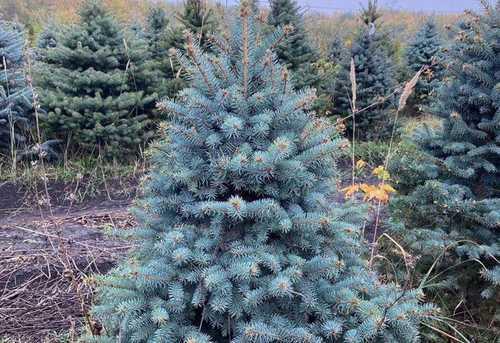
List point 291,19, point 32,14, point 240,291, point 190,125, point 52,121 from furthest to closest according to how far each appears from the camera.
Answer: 1. point 32,14
2. point 291,19
3. point 52,121
4. point 190,125
5. point 240,291

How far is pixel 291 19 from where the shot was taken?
265 inches

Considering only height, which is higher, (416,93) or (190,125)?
(190,125)

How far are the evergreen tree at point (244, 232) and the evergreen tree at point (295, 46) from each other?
4818 millimetres

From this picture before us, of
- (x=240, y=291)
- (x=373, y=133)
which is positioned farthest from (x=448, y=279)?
(x=373, y=133)

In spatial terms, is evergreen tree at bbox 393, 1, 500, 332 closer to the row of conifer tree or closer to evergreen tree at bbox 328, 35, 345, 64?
the row of conifer tree

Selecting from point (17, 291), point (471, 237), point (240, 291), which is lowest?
point (17, 291)

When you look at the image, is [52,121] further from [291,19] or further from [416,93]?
[416,93]

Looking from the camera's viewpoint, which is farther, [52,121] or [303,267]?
[52,121]

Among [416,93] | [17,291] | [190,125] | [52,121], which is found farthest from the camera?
[416,93]

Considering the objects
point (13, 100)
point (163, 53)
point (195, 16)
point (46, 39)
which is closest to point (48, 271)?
point (13, 100)

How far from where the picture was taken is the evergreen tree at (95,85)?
516 centimetres

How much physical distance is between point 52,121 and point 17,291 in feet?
8.11

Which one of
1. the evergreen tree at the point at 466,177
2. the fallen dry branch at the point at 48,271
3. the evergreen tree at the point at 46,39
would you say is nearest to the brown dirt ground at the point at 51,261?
the fallen dry branch at the point at 48,271

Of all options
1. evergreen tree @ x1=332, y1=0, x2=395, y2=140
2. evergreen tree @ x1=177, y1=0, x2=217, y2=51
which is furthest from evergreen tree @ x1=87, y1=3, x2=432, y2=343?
evergreen tree @ x1=332, y1=0, x2=395, y2=140
